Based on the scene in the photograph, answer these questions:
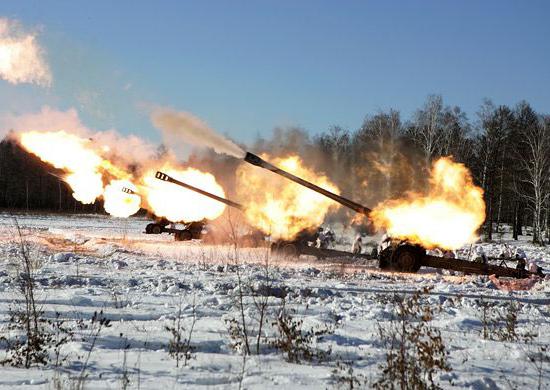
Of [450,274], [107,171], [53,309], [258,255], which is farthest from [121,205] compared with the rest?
[53,309]

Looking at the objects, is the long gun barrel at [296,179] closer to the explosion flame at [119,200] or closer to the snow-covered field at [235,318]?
the snow-covered field at [235,318]

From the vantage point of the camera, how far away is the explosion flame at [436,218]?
1525 cm

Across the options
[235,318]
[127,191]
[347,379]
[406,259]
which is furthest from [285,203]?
[347,379]

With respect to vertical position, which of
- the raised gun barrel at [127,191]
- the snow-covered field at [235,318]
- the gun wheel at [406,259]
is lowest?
the snow-covered field at [235,318]

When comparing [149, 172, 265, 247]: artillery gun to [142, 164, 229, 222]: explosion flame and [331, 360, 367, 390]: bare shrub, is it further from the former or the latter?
[331, 360, 367, 390]: bare shrub

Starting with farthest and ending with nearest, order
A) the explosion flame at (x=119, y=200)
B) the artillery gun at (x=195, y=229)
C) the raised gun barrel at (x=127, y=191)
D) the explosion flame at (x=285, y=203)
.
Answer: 1. the explosion flame at (x=119, y=200)
2. the raised gun barrel at (x=127, y=191)
3. the artillery gun at (x=195, y=229)
4. the explosion flame at (x=285, y=203)

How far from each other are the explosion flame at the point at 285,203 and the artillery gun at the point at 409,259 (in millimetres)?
2898

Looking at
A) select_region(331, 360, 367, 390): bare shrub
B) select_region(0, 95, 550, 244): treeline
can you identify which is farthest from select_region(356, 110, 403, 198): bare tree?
select_region(331, 360, 367, 390): bare shrub

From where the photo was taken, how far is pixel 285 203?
19.5 m

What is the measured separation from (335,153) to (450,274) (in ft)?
97.1

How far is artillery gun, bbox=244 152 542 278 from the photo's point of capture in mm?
14617

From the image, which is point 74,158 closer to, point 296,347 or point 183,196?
point 183,196

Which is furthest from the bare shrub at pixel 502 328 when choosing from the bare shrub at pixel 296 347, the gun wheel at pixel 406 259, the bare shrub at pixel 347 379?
the gun wheel at pixel 406 259

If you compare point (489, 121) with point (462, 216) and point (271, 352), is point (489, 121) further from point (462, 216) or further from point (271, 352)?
point (271, 352)
